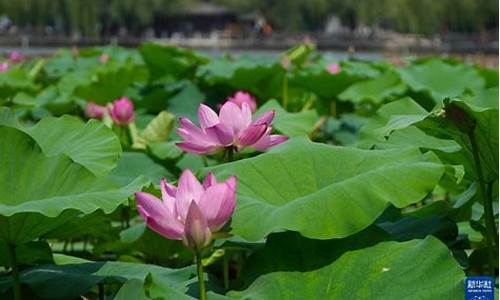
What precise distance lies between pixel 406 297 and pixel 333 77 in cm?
216

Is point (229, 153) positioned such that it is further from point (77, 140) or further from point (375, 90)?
point (375, 90)

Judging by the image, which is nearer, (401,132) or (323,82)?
(401,132)

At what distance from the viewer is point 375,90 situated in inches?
121

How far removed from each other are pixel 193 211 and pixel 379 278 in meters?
0.18

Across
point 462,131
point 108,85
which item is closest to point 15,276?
point 462,131

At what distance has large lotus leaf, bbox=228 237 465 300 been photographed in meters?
0.83

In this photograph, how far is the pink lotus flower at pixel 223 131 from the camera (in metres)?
1.02

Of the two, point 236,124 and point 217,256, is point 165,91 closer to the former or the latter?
point 217,256

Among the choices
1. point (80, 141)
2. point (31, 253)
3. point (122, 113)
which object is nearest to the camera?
point (31, 253)

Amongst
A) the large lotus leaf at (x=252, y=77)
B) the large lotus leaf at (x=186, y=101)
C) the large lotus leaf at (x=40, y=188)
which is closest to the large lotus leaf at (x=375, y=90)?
the large lotus leaf at (x=252, y=77)

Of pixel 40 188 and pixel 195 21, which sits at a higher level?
pixel 40 188

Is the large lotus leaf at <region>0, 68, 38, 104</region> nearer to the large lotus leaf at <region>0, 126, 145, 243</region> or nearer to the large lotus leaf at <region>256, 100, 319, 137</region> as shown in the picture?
the large lotus leaf at <region>256, 100, 319, 137</region>

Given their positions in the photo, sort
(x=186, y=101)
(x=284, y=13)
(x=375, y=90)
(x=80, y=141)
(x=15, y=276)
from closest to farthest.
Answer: (x=15, y=276), (x=80, y=141), (x=186, y=101), (x=375, y=90), (x=284, y=13)

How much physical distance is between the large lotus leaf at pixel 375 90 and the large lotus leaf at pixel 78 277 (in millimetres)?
1994
